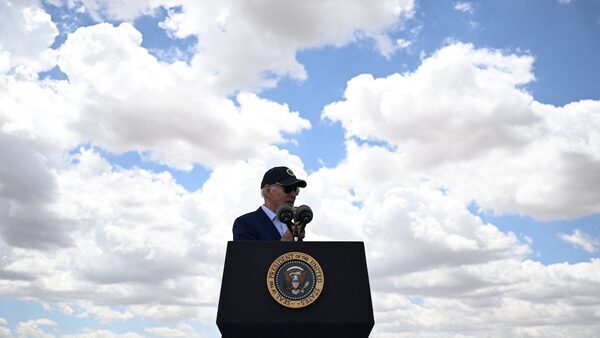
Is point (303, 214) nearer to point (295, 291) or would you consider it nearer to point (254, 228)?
point (295, 291)

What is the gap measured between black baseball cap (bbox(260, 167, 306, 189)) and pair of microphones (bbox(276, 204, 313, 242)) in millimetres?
1789

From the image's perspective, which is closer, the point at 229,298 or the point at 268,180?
the point at 229,298

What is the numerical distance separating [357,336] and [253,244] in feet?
4.62

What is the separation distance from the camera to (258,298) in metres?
5.14

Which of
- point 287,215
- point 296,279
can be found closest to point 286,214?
point 287,215

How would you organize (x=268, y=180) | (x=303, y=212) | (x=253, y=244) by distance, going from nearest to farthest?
1. (x=253, y=244)
2. (x=303, y=212)
3. (x=268, y=180)

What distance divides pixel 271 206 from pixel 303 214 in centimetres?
213

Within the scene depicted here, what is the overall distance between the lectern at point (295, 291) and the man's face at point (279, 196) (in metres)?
2.39

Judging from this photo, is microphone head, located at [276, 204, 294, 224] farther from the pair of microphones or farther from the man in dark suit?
the man in dark suit

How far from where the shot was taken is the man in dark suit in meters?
7.45

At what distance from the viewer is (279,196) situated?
25.4ft

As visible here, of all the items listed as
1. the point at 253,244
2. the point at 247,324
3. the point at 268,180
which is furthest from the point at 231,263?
the point at 268,180

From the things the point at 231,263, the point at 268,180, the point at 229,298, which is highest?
the point at 268,180

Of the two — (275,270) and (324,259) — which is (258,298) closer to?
(275,270)
